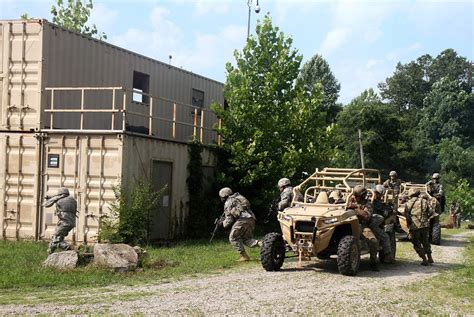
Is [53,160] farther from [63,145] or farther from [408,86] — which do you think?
[408,86]

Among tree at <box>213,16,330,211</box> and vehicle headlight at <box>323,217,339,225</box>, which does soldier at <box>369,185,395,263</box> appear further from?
tree at <box>213,16,330,211</box>

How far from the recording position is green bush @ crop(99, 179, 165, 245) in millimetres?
15297

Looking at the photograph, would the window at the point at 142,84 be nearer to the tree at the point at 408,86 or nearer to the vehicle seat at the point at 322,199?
the vehicle seat at the point at 322,199

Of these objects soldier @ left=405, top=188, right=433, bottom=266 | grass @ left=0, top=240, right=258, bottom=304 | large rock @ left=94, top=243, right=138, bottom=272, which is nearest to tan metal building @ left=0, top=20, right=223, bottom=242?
grass @ left=0, top=240, right=258, bottom=304

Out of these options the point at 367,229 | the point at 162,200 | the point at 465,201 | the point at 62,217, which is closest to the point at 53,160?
the point at 162,200

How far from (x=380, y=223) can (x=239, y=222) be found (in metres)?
3.00

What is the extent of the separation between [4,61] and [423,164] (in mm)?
43367

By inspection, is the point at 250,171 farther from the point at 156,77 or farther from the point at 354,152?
the point at 354,152

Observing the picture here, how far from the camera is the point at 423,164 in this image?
5375cm

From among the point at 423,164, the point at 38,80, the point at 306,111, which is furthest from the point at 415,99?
the point at 38,80

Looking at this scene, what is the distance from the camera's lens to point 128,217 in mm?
15383

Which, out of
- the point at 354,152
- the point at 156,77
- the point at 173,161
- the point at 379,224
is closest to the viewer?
the point at 379,224

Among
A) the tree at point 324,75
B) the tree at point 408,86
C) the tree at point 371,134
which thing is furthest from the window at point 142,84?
the tree at point 408,86

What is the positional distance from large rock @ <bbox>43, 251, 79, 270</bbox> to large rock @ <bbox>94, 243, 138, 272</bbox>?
43 cm
